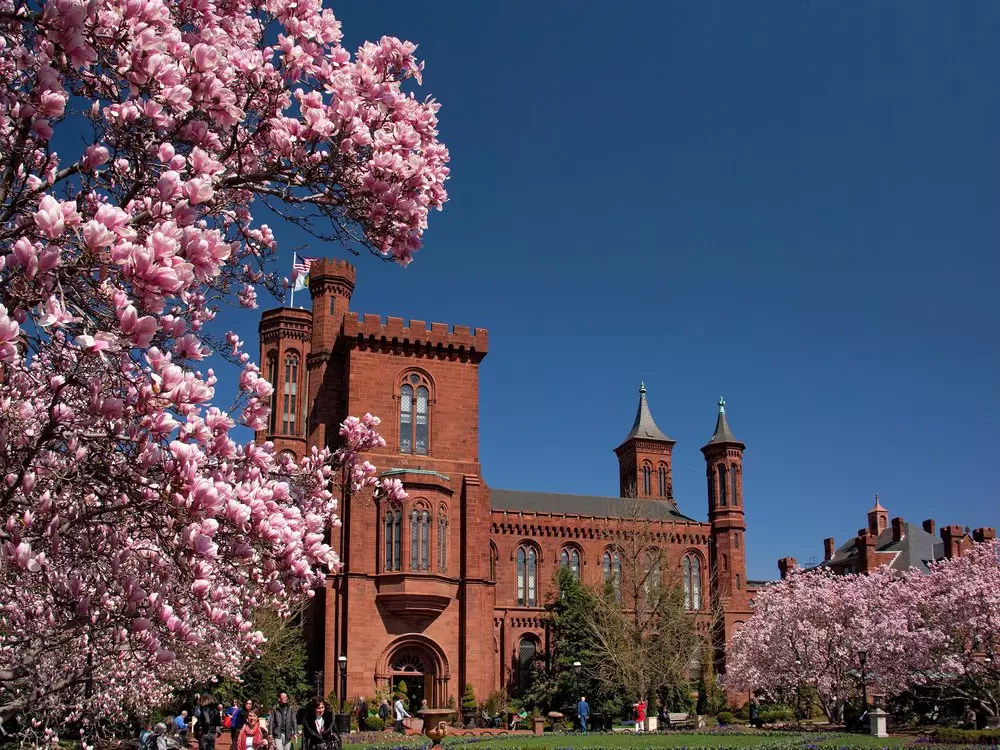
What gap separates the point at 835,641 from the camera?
39500 mm

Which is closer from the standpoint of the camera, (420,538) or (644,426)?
(420,538)

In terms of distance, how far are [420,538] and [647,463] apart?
37.8 meters

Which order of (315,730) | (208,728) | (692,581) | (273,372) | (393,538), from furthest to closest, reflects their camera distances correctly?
(692,581) < (273,372) < (393,538) < (208,728) < (315,730)

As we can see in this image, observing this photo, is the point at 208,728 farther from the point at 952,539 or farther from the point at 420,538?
the point at 952,539

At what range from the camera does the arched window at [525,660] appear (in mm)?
51938

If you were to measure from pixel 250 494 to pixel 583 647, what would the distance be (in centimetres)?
4374

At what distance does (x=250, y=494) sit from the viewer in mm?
5352

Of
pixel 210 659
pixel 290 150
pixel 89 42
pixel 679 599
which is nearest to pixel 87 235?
pixel 89 42

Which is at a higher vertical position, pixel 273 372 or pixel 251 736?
pixel 273 372

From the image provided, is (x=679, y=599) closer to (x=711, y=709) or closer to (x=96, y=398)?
(x=711, y=709)

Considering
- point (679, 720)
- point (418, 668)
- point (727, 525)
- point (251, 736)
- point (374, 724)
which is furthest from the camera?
point (727, 525)

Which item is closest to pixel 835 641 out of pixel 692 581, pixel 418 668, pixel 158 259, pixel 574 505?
pixel 418 668

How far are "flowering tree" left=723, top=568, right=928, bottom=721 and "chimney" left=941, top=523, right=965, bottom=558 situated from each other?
20.2m

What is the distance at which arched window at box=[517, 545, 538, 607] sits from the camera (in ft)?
178
